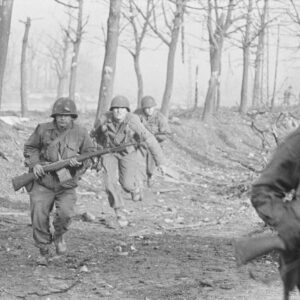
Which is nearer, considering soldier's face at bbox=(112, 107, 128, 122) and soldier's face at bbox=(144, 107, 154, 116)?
soldier's face at bbox=(112, 107, 128, 122)

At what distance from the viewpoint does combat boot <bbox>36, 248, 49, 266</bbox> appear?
→ 7.28m

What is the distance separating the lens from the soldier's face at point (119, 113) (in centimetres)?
1019

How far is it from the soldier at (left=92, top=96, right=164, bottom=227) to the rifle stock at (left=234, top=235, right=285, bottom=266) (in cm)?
677

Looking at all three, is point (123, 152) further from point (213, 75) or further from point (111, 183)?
point (213, 75)

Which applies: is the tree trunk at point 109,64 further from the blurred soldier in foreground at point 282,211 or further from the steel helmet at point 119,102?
the blurred soldier in foreground at point 282,211

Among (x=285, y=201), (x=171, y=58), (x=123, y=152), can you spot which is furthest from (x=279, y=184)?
(x=171, y=58)

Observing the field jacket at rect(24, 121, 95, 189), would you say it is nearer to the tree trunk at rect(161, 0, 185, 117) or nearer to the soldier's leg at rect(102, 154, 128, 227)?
the soldier's leg at rect(102, 154, 128, 227)

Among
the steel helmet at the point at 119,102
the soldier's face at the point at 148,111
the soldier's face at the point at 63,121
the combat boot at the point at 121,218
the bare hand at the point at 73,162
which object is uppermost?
the steel helmet at the point at 119,102

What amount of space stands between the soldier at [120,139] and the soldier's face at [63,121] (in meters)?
2.69

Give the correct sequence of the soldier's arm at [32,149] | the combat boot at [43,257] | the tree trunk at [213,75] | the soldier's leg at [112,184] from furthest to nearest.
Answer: the tree trunk at [213,75]
the soldier's leg at [112,184]
the soldier's arm at [32,149]
the combat boot at [43,257]

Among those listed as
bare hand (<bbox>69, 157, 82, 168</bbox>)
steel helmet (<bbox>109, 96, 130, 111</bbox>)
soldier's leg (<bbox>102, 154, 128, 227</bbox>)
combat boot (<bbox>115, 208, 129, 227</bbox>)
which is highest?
steel helmet (<bbox>109, 96, 130, 111</bbox>)

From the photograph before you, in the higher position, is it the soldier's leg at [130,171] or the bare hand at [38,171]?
the bare hand at [38,171]

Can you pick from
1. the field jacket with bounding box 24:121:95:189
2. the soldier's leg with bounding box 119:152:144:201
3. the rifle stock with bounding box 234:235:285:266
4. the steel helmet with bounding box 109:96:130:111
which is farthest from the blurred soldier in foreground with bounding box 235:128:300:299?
the soldier's leg with bounding box 119:152:144:201

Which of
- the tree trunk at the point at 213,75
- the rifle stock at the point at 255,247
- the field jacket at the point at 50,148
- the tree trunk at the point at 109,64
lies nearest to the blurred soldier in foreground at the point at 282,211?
the rifle stock at the point at 255,247
